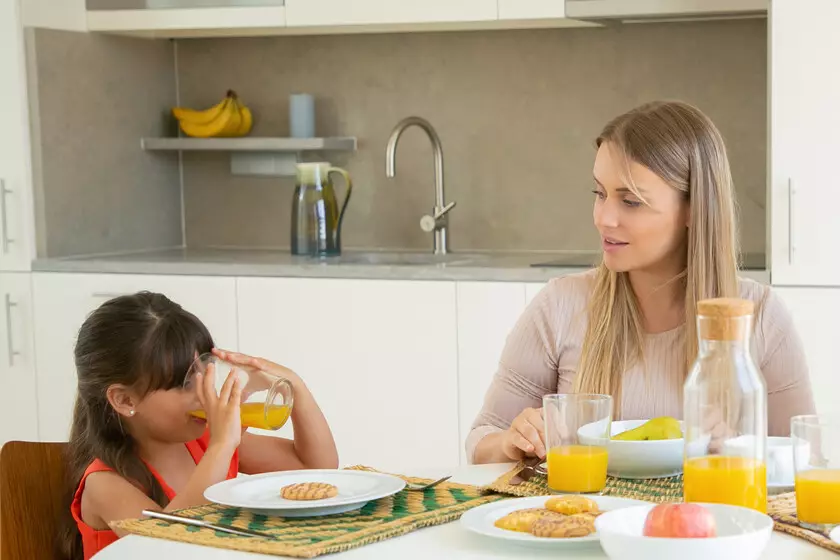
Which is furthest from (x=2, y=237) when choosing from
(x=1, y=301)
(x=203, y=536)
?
(x=203, y=536)

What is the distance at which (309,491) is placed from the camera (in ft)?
4.62

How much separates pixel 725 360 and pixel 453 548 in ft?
1.07

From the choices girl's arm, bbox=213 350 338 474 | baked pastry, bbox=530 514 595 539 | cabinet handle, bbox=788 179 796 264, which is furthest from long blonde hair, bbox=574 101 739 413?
cabinet handle, bbox=788 179 796 264

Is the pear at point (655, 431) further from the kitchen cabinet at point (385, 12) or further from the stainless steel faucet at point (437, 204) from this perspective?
the stainless steel faucet at point (437, 204)

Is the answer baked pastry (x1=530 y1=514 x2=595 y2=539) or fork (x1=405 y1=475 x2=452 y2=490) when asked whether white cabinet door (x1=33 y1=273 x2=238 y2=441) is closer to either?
fork (x1=405 y1=475 x2=452 y2=490)

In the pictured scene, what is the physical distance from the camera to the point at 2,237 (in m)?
3.62

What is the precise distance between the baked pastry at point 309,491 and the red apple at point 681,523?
1.35 ft

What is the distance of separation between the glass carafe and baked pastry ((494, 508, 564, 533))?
147 mm

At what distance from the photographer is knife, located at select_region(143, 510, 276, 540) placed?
1304 mm

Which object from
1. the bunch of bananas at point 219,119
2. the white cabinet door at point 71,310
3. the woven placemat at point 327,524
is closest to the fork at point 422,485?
the woven placemat at point 327,524

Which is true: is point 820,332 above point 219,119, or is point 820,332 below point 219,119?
below

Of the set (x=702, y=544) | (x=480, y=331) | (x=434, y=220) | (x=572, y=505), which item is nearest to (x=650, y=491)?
(x=572, y=505)

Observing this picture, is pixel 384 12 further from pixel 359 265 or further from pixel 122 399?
pixel 122 399

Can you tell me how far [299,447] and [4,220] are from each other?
6.27 ft
